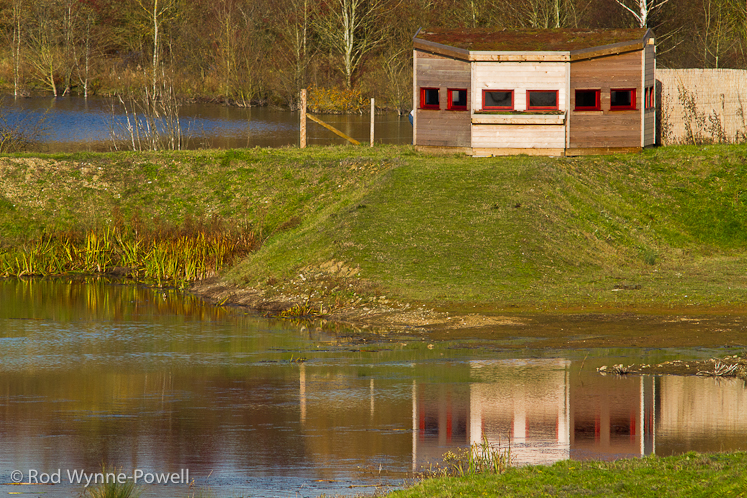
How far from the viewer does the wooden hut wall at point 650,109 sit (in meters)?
31.8

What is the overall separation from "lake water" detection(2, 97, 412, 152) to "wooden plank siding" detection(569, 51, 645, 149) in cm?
1641

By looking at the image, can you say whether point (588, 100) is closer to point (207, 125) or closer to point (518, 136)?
point (518, 136)

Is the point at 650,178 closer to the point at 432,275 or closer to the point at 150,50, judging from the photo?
the point at 432,275

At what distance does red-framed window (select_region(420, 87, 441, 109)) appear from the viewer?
32.0m

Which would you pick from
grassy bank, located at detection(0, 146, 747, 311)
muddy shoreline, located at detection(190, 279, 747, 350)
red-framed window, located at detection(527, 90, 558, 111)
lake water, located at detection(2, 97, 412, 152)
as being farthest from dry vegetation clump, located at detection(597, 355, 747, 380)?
lake water, located at detection(2, 97, 412, 152)

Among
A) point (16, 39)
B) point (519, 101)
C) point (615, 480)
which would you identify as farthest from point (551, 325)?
point (16, 39)

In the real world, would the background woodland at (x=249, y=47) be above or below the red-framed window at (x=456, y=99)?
above

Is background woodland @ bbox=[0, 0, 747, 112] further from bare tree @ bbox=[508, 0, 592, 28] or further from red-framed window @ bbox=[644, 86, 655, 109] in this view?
red-framed window @ bbox=[644, 86, 655, 109]

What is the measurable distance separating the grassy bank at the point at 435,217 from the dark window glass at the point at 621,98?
1.73 metres

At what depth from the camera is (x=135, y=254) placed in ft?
90.4

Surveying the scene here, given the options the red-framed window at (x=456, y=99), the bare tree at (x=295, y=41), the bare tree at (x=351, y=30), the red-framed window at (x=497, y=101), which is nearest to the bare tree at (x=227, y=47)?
the bare tree at (x=295, y=41)

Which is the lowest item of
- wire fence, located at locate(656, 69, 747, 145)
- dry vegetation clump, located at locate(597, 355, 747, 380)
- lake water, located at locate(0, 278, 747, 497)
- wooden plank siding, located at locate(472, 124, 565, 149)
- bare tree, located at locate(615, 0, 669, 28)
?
lake water, located at locate(0, 278, 747, 497)

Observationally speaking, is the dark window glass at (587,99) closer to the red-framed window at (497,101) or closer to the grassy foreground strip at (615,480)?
the red-framed window at (497,101)

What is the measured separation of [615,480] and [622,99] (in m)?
23.8
